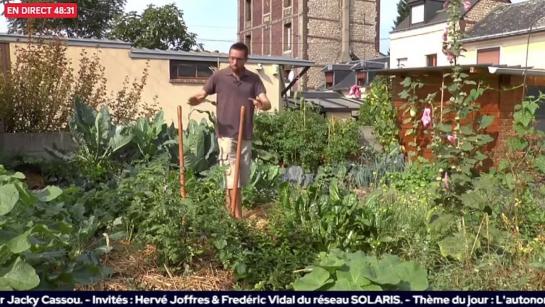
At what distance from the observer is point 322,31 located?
122ft

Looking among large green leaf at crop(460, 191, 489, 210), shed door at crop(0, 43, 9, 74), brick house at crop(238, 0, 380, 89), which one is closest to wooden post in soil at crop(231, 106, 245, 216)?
large green leaf at crop(460, 191, 489, 210)

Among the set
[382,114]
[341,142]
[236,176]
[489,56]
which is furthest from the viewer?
[489,56]

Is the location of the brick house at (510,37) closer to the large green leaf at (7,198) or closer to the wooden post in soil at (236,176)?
the wooden post in soil at (236,176)

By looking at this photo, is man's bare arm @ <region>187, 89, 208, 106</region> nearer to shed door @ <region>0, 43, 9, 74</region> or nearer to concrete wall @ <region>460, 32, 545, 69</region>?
shed door @ <region>0, 43, 9, 74</region>

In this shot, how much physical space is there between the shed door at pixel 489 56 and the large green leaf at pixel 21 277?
20776 millimetres

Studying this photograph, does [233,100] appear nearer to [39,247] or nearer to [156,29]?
[39,247]

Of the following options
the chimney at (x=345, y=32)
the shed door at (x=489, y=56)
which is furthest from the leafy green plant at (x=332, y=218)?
the chimney at (x=345, y=32)

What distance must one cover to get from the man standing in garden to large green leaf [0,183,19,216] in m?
2.03

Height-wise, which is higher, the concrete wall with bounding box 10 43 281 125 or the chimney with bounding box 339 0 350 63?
the chimney with bounding box 339 0 350 63

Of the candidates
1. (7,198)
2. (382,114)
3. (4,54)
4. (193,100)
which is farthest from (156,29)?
(7,198)

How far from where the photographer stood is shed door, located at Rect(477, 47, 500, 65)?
20.4 metres

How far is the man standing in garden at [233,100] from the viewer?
15.0ft

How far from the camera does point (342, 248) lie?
11.5ft

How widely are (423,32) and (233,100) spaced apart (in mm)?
22073
